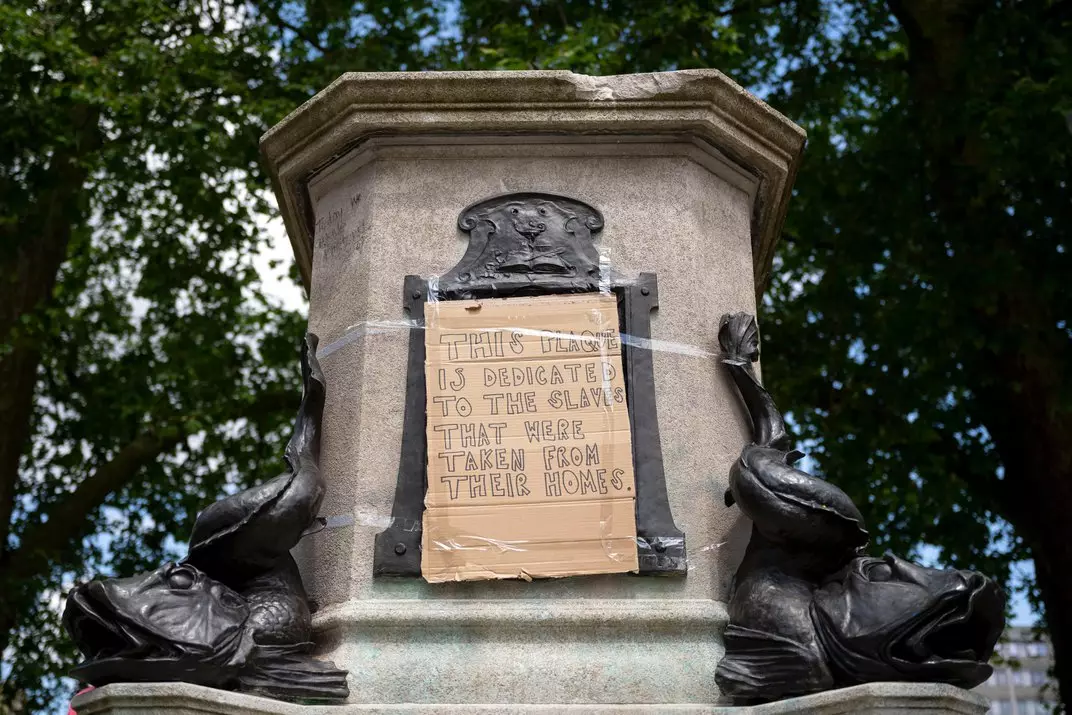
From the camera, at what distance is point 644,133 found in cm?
457

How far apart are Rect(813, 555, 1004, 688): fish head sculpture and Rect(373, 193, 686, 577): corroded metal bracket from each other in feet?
1.72

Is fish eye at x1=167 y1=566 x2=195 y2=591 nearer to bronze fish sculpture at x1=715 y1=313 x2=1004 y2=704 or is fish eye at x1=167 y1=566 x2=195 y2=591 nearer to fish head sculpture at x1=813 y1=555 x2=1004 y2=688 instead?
bronze fish sculpture at x1=715 y1=313 x2=1004 y2=704

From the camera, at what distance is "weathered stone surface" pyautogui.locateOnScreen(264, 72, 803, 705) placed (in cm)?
377

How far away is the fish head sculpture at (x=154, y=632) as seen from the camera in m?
3.45

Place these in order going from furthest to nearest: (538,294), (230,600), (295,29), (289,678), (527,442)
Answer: (295,29), (538,294), (527,442), (230,600), (289,678)

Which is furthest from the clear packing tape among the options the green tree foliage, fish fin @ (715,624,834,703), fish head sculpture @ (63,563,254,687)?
the green tree foliage

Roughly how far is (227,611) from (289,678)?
0.24m

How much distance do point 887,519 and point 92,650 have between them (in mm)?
8120

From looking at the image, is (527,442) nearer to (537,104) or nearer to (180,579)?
(180,579)

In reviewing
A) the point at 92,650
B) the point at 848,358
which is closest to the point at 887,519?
the point at 848,358

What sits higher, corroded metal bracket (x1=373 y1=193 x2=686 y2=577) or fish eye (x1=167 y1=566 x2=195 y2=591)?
corroded metal bracket (x1=373 y1=193 x2=686 y2=577)

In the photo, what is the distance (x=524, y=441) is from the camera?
13.4 ft

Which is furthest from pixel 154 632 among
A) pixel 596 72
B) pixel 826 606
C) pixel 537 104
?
pixel 596 72

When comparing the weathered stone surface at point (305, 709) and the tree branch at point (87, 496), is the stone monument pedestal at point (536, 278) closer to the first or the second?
the weathered stone surface at point (305, 709)
